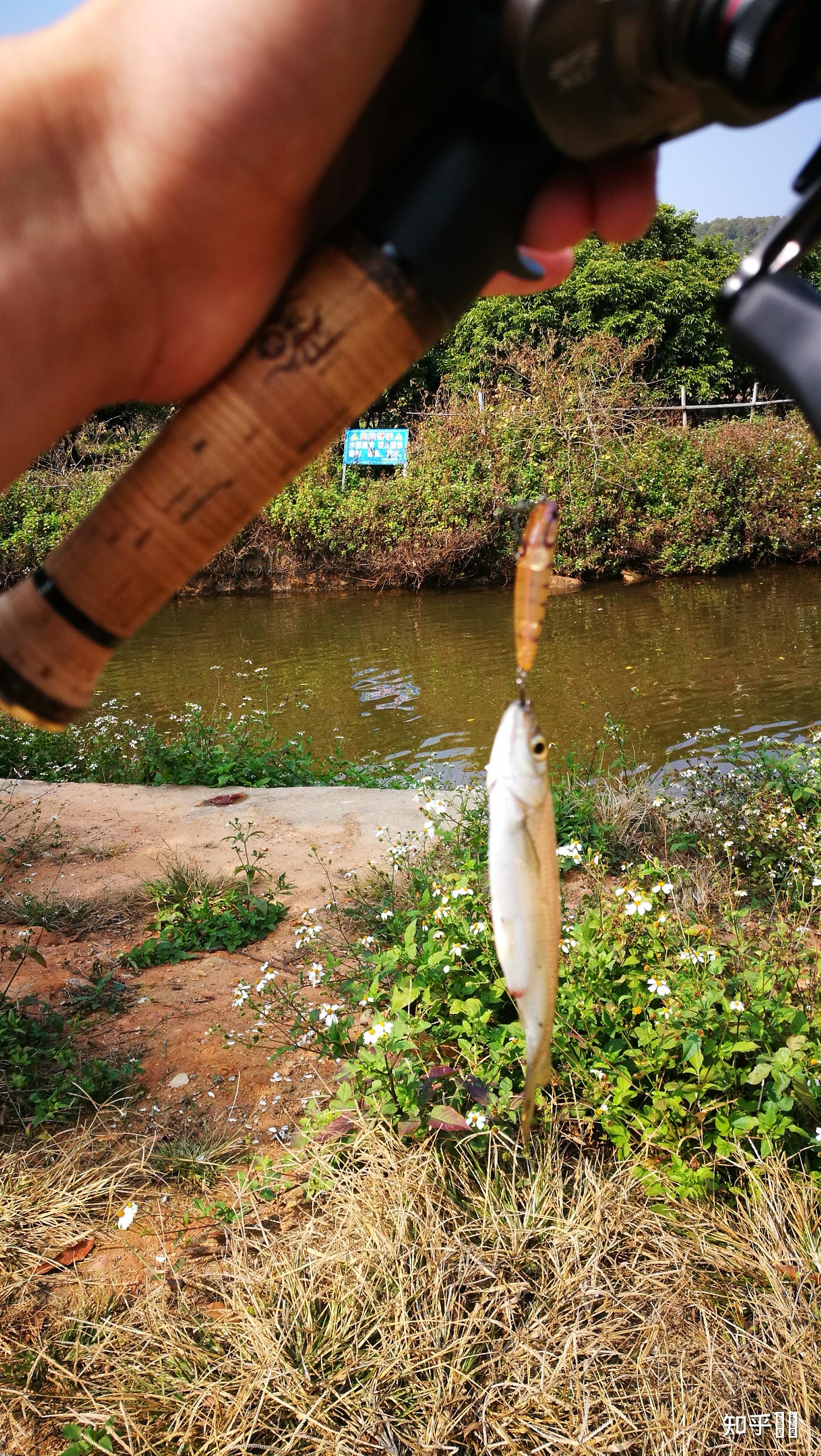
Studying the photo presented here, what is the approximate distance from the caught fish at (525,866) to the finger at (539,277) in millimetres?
485

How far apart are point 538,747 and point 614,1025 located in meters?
2.25

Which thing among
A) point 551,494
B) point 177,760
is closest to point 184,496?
point 177,760

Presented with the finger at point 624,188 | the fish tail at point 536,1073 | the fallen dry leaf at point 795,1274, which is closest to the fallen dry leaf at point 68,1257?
the fallen dry leaf at point 795,1274

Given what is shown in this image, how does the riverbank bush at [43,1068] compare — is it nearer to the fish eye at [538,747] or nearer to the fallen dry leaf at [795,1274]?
the fallen dry leaf at [795,1274]

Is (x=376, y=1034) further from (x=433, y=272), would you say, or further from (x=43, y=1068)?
(x=433, y=272)

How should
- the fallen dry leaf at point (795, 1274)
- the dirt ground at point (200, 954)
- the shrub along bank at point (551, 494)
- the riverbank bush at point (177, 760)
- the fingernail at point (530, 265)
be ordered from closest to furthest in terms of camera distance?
the fingernail at point (530, 265)
the fallen dry leaf at point (795, 1274)
the dirt ground at point (200, 954)
the riverbank bush at point (177, 760)
the shrub along bank at point (551, 494)

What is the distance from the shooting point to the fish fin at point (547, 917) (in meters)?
0.92

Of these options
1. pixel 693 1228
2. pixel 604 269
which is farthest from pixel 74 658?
pixel 604 269

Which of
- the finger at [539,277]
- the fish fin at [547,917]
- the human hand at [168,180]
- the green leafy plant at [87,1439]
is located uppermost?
the human hand at [168,180]

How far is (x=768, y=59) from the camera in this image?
74cm

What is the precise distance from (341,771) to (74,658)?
722cm

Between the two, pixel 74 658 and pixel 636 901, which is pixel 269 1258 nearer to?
pixel 636 901

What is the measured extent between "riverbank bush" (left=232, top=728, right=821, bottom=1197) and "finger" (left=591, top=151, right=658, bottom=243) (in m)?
2.25

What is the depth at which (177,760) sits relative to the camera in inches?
305
